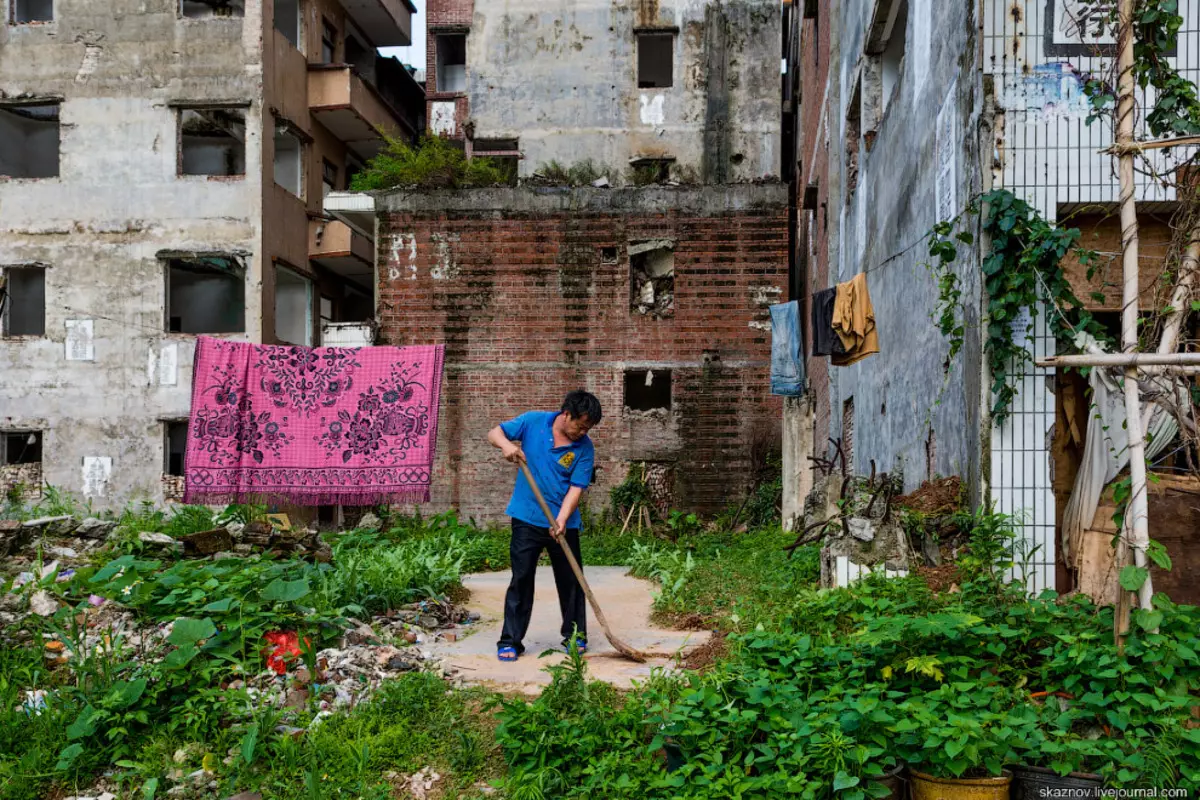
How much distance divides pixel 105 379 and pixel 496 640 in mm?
14065

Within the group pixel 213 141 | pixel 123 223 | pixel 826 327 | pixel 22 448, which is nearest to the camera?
pixel 826 327

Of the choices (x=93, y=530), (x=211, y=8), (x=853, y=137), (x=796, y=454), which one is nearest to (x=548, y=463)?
(x=93, y=530)

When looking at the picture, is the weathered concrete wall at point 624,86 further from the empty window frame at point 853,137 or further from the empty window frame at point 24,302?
the empty window frame at point 24,302

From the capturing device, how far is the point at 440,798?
4.21 meters

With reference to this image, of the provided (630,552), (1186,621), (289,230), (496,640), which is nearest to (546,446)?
(496,640)

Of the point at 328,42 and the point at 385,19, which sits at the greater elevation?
the point at 385,19

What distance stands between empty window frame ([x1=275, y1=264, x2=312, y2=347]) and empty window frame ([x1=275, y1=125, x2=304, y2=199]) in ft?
6.08

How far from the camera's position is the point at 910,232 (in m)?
7.60

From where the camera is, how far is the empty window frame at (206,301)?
19.4m

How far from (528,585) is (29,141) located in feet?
60.7

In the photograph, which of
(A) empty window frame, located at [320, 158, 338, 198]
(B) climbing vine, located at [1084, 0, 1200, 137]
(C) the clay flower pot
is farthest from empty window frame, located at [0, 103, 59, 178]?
(C) the clay flower pot

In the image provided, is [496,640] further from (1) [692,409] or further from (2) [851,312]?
(1) [692,409]

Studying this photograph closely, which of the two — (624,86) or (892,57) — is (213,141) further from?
(892,57)

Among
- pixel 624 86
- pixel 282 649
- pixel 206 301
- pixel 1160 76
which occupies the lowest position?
pixel 282 649
